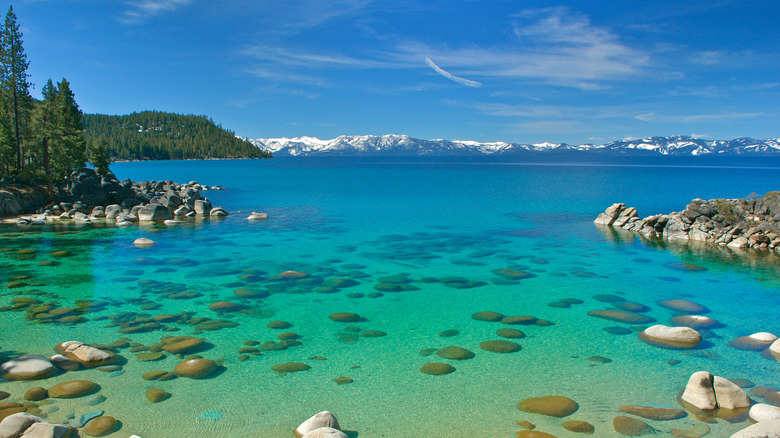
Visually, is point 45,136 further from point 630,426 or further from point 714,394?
point 714,394

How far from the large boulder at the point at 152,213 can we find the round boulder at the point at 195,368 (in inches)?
1357

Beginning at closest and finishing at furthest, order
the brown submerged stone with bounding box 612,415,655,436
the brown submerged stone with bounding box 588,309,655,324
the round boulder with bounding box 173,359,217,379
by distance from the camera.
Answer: the brown submerged stone with bounding box 612,415,655,436 < the round boulder with bounding box 173,359,217,379 < the brown submerged stone with bounding box 588,309,655,324

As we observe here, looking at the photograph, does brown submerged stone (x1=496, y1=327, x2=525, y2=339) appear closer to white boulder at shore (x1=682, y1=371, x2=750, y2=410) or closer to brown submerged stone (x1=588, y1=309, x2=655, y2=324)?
brown submerged stone (x1=588, y1=309, x2=655, y2=324)

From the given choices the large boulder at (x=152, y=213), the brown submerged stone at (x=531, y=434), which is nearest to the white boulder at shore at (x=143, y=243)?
the large boulder at (x=152, y=213)

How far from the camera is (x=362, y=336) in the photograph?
1526cm

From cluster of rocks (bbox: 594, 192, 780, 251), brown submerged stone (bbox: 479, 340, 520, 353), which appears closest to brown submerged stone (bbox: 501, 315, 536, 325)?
brown submerged stone (bbox: 479, 340, 520, 353)

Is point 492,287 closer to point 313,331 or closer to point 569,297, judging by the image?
point 569,297

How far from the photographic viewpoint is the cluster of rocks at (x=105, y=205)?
43.1 meters

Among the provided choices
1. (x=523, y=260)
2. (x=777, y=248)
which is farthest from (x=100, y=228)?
(x=777, y=248)

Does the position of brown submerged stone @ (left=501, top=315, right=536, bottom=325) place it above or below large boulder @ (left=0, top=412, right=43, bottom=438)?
below

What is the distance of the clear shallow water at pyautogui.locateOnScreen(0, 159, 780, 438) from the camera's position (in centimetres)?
1055

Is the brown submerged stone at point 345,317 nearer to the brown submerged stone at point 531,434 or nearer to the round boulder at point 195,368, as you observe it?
the round boulder at point 195,368

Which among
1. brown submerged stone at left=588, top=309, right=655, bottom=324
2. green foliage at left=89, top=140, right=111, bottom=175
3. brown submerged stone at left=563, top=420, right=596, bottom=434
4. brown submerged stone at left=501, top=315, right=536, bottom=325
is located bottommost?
brown submerged stone at left=563, top=420, right=596, bottom=434

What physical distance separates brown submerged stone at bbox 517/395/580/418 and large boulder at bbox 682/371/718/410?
2646 mm
